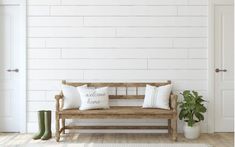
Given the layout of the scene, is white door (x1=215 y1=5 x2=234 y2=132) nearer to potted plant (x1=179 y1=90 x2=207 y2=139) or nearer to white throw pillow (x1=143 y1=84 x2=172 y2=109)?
potted plant (x1=179 y1=90 x2=207 y2=139)

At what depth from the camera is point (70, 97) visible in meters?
5.23

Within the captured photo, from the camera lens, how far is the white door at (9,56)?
5629 millimetres

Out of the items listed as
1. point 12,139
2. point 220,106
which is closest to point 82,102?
point 12,139

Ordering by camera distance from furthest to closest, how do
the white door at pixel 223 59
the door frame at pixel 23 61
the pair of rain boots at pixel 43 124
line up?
1. the white door at pixel 223 59
2. the door frame at pixel 23 61
3. the pair of rain boots at pixel 43 124

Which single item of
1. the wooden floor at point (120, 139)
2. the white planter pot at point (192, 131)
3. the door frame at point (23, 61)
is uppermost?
the door frame at point (23, 61)

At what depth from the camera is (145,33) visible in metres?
5.61

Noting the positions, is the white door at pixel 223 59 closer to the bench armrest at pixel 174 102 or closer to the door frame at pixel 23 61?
the bench armrest at pixel 174 102

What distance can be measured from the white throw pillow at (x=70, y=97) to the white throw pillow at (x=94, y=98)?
98 mm

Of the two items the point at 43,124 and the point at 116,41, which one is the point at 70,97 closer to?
the point at 43,124

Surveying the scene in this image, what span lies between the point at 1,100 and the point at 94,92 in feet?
5.19

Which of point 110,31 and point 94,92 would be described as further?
point 110,31

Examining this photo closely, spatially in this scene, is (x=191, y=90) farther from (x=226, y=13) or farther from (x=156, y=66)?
(x=226, y=13)

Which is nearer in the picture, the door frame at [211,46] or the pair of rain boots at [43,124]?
the pair of rain boots at [43,124]

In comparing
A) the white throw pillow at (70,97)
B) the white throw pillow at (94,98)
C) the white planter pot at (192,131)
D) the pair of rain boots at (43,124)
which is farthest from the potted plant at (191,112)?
the pair of rain boots at (43,124)
